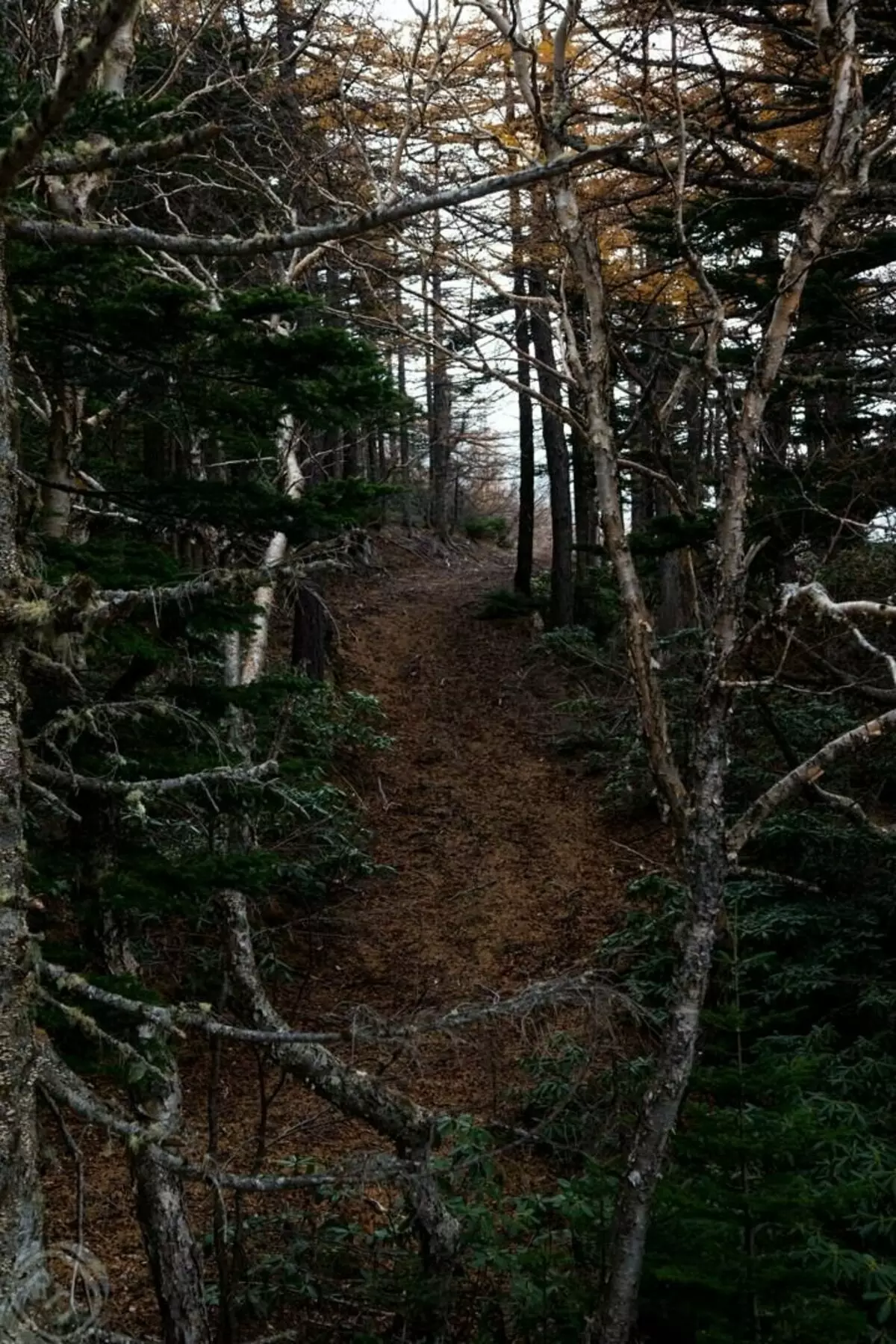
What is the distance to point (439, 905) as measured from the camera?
11.2 m

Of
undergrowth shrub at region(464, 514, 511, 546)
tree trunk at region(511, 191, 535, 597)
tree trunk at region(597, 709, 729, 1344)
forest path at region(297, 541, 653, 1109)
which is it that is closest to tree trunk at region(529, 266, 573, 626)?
tree trunk at region(511, 191, 535, 597)

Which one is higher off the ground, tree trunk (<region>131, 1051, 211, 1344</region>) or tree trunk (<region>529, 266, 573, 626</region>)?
tree trunk (<region>529, 266, 573, 626</region>)

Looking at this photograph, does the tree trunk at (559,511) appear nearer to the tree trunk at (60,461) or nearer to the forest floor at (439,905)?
the forest floor at (439,905)

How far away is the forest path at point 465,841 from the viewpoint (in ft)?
32.3

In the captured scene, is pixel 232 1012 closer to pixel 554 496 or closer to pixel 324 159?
pixel 324 159

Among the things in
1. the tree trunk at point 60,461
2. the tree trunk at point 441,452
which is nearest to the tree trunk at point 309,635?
the tree trunk at point 60,461

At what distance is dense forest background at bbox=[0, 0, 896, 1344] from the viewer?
12.3 feet

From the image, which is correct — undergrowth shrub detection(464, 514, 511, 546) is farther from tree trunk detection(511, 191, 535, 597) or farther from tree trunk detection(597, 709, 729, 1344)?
tree trunk detection(597, 709, 729, 1344)

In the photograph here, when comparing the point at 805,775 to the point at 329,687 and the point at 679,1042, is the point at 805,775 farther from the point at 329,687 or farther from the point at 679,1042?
the point at 329,687

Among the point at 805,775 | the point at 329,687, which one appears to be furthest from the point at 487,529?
the point at 805,775

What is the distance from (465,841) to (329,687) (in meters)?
5.68

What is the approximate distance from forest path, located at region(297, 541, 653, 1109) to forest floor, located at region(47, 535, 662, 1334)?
0.08ft

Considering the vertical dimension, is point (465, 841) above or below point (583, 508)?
below

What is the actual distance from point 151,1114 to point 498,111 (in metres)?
9.13
